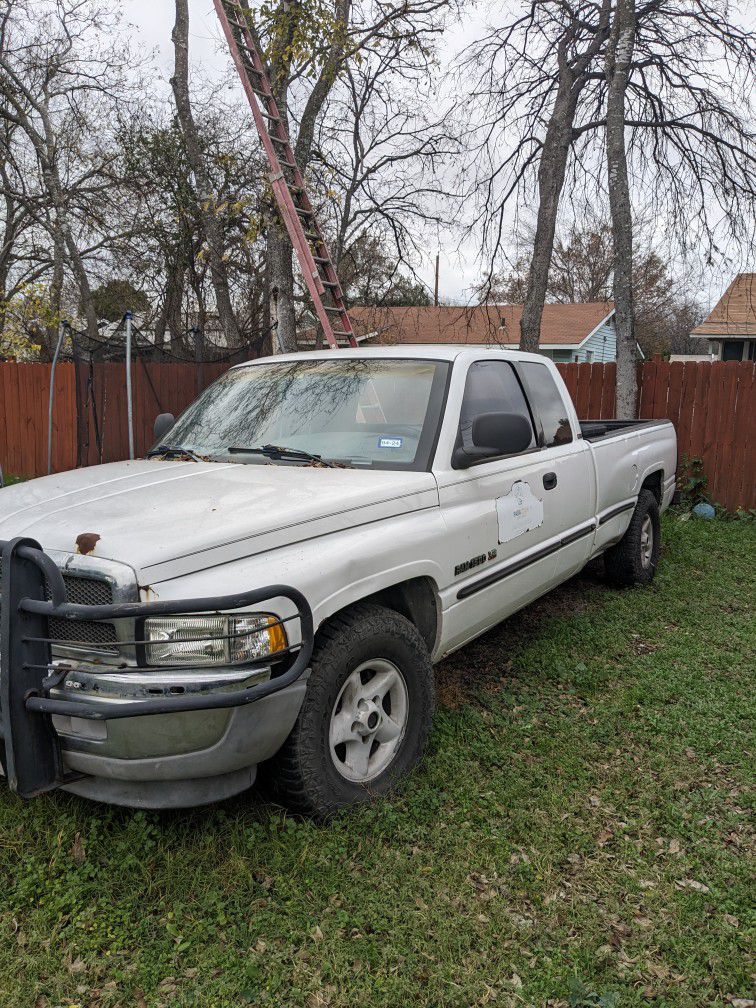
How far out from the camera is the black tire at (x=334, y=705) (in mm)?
2695

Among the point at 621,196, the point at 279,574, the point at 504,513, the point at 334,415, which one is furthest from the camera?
the point at 621,196

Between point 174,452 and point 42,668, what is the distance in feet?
5.68

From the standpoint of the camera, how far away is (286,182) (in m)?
8.43

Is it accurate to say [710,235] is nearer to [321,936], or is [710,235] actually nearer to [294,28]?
[294,28]

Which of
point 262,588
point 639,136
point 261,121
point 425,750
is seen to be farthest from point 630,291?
point 262,588

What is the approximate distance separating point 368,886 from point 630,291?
29.4ft

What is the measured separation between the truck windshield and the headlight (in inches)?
50.3

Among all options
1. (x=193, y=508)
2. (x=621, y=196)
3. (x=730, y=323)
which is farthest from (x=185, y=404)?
(x=730, y=323)

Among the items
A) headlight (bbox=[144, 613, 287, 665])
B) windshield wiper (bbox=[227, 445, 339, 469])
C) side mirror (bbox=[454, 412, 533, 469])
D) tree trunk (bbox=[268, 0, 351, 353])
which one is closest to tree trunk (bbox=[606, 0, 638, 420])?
tree trunk (bbox=[268, 0, 351, 353])

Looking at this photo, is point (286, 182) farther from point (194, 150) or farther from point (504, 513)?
point (504, 513)

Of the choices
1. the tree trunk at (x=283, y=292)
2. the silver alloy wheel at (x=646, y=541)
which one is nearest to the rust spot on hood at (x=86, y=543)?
the silver alloy wheel at (x=646, y=541)

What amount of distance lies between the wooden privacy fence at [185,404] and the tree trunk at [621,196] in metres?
0.33

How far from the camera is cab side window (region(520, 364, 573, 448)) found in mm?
4707

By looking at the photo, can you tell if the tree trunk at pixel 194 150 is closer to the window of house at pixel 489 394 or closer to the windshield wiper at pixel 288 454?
the window of house at pixel 489 394
